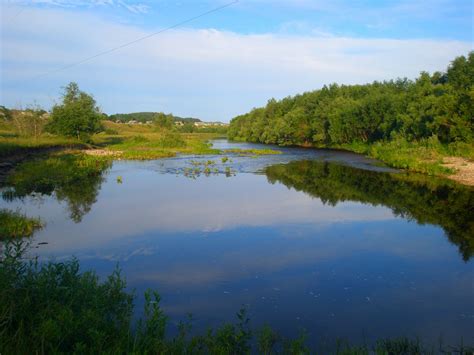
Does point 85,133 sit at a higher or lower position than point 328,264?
higher

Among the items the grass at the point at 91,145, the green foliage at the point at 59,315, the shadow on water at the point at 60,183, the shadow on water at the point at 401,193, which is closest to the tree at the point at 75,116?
the grass at the point at 91,145

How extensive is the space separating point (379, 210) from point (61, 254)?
12639mm

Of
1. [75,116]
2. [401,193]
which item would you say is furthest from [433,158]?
[75,116]

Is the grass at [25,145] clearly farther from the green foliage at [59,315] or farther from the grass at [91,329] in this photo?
the grass at [91,329]

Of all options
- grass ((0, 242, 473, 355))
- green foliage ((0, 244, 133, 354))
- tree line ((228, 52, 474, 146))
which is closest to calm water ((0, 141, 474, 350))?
grass ((0, 242, 473, 355))

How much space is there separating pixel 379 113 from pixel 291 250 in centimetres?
4169

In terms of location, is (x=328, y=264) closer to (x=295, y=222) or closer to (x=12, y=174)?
(x=295, y=222)

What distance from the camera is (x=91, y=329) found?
4.85m

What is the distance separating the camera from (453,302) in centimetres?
810

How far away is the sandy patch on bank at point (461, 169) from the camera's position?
23022 mm

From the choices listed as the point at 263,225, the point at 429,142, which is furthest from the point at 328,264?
the point at 429,142

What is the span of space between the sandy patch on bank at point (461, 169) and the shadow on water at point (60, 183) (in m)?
20.5

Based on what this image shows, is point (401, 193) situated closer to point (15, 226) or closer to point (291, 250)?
point (291, 250)

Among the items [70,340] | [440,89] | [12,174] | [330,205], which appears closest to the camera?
[70,340]
